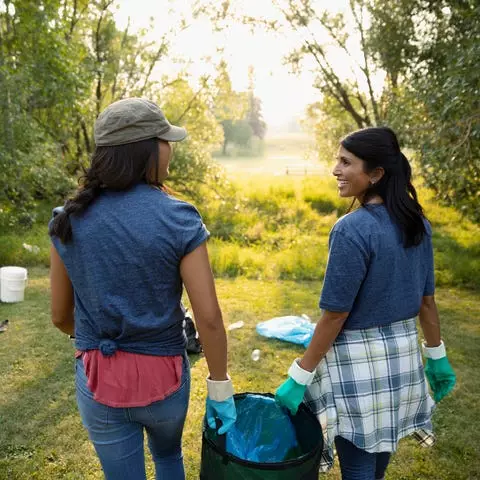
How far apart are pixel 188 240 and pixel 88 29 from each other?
31.2 ft

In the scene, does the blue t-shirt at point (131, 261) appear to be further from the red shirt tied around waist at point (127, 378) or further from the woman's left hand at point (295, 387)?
the woman's left hand at point (295, 387)

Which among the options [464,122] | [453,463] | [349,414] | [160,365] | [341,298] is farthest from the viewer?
[464,122]

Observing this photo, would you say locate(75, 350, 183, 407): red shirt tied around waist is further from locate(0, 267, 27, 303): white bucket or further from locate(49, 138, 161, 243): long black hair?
locate(0, 267, 27, 303): white bucket

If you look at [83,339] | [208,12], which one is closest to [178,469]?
[83,339]

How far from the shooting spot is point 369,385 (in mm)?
1601

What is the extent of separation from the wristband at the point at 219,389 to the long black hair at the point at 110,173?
24.8 inches

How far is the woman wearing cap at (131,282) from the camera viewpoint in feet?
4.00

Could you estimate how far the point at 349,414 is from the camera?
1614 millimetres

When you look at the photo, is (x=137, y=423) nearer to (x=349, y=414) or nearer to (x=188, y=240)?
(x=188, y=240)

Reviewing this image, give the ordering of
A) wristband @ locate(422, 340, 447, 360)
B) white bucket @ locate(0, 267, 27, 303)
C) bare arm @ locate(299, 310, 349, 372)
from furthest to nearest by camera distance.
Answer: white bucket @ locate(0, 267, 27, 303)
wristband @ locate(422, 340, 447, 360)
bare arm @ locate(299, 310, 349, 372)

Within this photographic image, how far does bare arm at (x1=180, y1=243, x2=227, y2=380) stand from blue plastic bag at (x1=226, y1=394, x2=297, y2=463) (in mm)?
491

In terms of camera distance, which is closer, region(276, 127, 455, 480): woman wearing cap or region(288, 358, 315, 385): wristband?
region(276, 127, 455, 480): woman wearing cap

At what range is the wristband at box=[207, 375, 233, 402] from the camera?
1.46 metres

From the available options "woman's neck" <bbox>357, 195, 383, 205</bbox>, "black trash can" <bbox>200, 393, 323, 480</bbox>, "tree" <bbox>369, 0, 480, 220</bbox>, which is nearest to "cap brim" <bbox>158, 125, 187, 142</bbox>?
"woman's neck" <bbox>357, 195, 383, 205</bbox>
